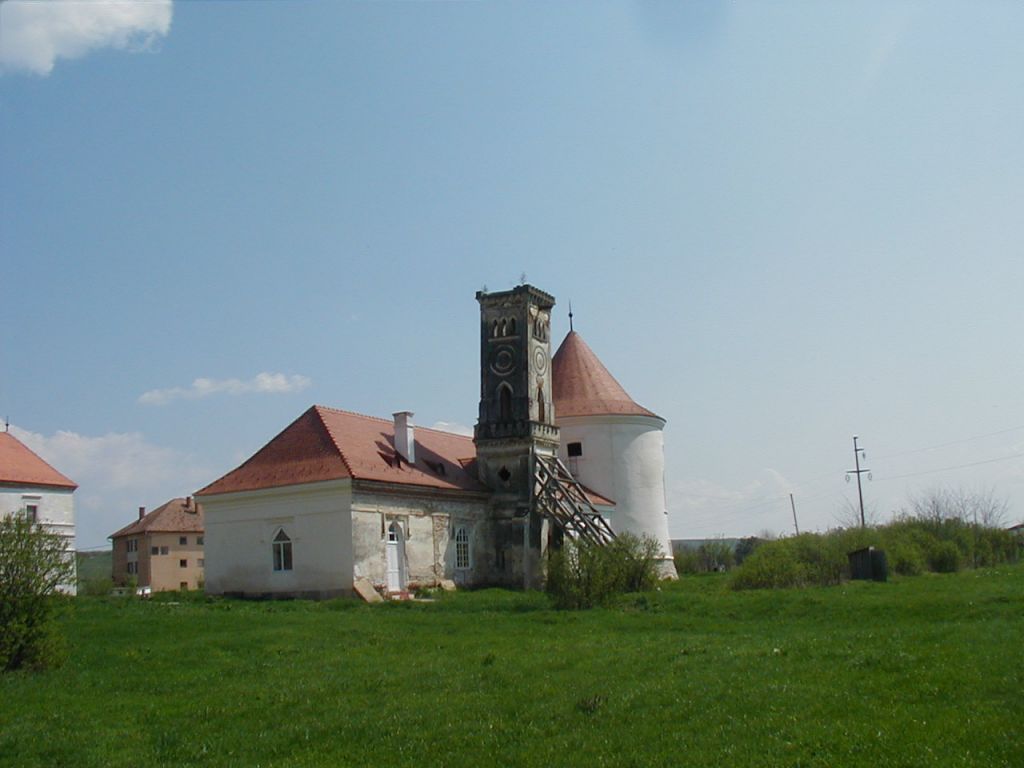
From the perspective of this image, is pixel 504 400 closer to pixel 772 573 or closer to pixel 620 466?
pixel 620 466

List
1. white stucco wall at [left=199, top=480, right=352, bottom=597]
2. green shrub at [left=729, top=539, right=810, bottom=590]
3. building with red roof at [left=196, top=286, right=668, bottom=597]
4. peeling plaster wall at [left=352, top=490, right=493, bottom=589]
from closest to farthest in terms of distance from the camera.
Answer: green shrub at [left=729, top=539, right=810, bottom=590]
white stucco wall at [left=199, top=480, right=352, bottom=597]
peeling plaster wall at [left=352, top=490, right=493, bottom=589]
building with red roof at [left=196, top=286, right=668, bottom=597]

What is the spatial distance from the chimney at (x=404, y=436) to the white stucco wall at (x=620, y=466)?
1033 centimetres

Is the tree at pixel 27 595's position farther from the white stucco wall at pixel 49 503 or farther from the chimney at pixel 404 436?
the white stucco wall at pixel 49 503

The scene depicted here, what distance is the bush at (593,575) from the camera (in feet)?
86.7

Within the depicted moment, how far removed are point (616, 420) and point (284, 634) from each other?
2829 centimetres

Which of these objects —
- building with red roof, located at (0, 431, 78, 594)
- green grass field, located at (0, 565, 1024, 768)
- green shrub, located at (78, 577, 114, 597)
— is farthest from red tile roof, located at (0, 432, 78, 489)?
green grass field, located at (0, 565, 1024, 768)

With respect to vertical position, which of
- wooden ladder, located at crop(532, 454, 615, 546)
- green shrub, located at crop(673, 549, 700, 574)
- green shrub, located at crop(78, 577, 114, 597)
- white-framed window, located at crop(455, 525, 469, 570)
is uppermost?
wooden ladder, located at crop(532, 454, 615, 546)

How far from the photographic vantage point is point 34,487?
45.9 metres

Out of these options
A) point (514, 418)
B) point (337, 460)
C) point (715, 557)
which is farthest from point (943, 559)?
point (715, 557)

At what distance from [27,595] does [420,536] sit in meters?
20.0

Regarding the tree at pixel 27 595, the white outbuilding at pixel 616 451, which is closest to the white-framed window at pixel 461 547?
the white outbuilding at pixel 616 451

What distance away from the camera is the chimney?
128ft

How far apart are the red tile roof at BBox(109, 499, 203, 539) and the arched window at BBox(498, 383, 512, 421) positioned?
134ft

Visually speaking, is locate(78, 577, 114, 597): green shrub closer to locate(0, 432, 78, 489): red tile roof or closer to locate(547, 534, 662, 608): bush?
locate(0, 432, 78, 489): red tile roof
